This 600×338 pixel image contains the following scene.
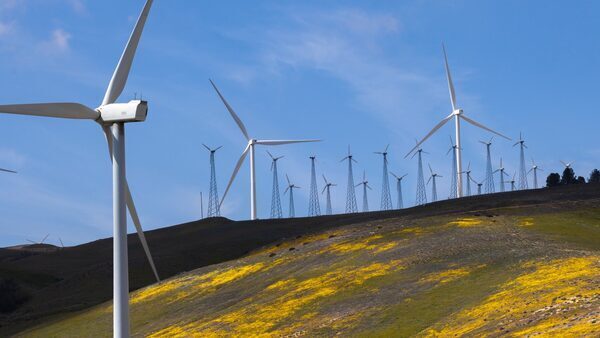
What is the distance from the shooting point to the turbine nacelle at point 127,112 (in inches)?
2425

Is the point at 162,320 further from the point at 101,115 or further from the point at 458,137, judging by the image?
the point at 458,137

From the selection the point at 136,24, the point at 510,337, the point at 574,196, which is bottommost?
the point at 510,337

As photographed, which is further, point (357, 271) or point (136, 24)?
point (357, 271)

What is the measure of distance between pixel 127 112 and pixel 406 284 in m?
46.2

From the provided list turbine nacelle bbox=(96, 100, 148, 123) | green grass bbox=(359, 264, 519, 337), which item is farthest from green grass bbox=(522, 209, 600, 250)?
turbine nacelle bbox=(96, 100, 148, 123)

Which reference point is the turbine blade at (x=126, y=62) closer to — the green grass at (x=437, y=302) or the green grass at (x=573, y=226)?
the green grass at (x=437, y=302)

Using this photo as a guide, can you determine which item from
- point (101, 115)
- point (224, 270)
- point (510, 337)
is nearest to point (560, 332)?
point (510, 337)

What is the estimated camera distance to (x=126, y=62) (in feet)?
236

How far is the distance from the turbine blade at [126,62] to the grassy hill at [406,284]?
30.6 metres

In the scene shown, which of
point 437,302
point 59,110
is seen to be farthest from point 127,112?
point 437,302

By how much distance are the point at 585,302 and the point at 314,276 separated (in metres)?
48.3

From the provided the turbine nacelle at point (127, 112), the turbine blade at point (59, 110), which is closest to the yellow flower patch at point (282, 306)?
the turbine blade at point (59, 110)

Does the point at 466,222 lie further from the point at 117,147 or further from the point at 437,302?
the point at 117,147

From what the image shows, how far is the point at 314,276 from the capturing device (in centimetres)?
11681
